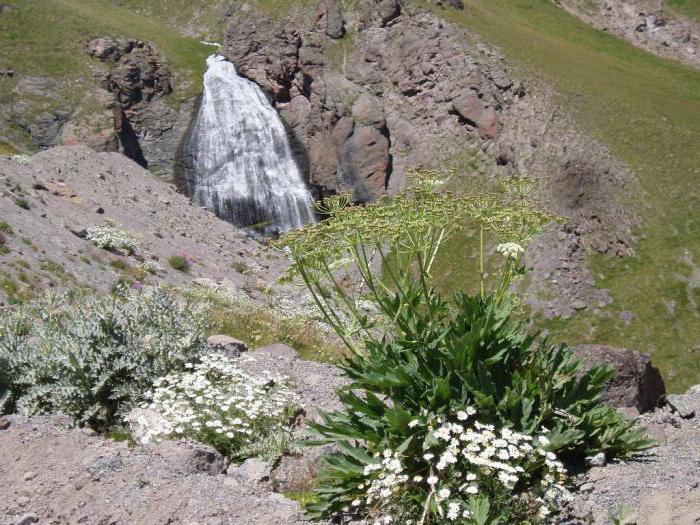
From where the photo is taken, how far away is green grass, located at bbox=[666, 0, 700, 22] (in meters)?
73.9

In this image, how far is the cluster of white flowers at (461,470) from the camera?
5.23 metres

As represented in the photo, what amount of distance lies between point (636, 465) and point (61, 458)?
619 centimetres

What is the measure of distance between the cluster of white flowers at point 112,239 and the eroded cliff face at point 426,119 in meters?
20.5

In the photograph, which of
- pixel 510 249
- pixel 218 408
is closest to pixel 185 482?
pixel 218 408

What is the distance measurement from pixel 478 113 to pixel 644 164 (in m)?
12.7

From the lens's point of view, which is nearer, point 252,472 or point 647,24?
point 252,472

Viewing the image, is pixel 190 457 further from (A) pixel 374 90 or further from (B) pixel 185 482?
(A) pixel 374 90

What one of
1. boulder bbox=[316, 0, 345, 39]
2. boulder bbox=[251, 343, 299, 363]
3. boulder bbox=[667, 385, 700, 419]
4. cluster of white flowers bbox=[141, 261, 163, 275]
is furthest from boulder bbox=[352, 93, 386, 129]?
boulder bbox=[667, 385, 700, 419]

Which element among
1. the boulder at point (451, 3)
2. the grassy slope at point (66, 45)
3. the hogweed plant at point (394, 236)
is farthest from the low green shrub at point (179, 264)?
the boulder at point (451, 3)

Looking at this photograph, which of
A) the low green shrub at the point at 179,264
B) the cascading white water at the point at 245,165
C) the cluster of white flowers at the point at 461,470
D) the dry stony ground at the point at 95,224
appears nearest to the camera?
the cluster of white flowers at the point at 461,470

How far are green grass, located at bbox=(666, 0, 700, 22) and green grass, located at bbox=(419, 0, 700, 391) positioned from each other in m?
11.1

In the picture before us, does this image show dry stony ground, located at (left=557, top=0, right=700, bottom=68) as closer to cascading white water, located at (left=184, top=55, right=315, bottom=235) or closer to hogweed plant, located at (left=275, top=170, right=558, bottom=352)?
cascading white water, located at (left=184, top=55, right=315, bottom=235)

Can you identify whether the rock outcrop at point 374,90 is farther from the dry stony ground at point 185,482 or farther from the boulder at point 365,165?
the dry stony ground at point 185,482

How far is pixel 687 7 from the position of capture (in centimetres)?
7481
